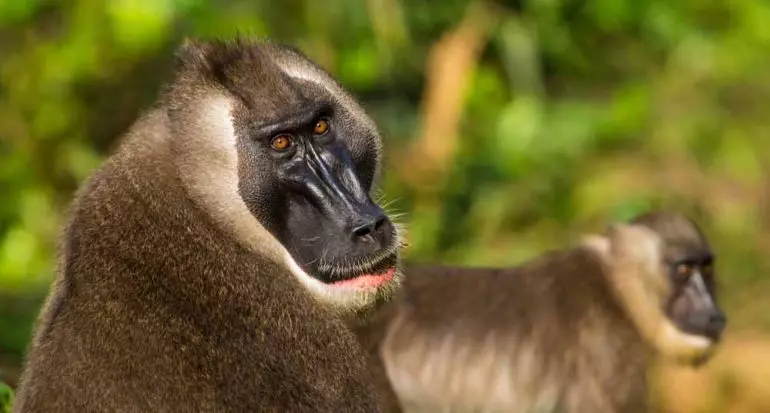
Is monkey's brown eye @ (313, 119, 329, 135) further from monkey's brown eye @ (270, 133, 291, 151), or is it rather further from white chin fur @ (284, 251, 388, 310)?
white chin fur @ (284, 251, 388, 310)

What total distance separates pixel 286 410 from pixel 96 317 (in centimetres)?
46

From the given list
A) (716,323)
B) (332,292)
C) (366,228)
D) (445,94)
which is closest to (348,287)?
(332,292)

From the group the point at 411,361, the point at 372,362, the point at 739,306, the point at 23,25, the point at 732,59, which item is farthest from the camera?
the point at 732,59

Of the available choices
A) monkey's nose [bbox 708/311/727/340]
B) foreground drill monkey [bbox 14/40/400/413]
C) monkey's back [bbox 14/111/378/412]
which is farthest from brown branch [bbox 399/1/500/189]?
monkey's back [bbox 14/111/378/412]

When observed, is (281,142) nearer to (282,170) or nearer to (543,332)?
(282,170)

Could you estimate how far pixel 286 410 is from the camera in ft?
10.3

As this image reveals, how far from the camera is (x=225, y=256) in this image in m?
3.24

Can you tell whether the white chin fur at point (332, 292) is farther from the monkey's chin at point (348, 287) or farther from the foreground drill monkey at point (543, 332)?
the foreground drill monkey at point (543, 332)

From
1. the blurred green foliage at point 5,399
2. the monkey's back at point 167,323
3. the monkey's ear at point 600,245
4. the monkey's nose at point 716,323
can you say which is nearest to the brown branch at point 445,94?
the monkey's ear at point 600,245

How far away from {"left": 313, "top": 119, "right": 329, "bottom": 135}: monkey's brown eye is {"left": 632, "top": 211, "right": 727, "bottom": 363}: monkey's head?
3.28 m

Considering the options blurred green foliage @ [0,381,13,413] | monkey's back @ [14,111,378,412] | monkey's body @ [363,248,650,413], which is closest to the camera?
monkey's back @ [14,111,378,412]

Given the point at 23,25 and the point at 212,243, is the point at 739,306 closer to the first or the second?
the point at 23,25

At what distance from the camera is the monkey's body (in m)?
5.95

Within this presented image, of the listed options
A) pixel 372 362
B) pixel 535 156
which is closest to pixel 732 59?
pixel 535 156
